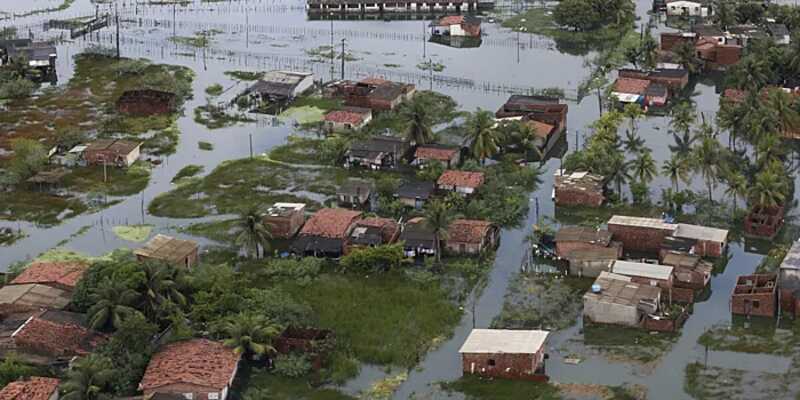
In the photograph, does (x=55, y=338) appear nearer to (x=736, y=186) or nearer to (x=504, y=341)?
(x=504, y=341)

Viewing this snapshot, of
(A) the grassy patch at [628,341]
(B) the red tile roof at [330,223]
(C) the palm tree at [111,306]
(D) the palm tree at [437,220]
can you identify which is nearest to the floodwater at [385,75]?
(A) the grassy patch at [628,341]

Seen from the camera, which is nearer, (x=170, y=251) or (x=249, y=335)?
(x=249, y=335)

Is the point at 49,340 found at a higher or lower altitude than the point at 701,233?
lower

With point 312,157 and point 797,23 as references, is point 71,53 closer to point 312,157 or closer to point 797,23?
point 312,157

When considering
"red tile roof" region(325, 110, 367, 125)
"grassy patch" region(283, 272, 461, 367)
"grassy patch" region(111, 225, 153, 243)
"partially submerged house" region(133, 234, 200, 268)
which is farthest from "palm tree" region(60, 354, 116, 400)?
"red tile roof" region(325, 110, 367, 125)

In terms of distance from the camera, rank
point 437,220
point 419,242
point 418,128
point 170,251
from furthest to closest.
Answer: point 418,128 → point 419,242 → point 170,251 → point 437,220

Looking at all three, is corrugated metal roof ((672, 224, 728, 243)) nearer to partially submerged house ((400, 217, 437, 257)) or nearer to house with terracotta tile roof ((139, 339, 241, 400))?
partially submerged house ((400, 217, 437, 257))

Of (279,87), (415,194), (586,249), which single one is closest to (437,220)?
(586,249)

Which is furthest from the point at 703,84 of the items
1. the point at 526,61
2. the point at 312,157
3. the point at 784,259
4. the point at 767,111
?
the point at 784,259
